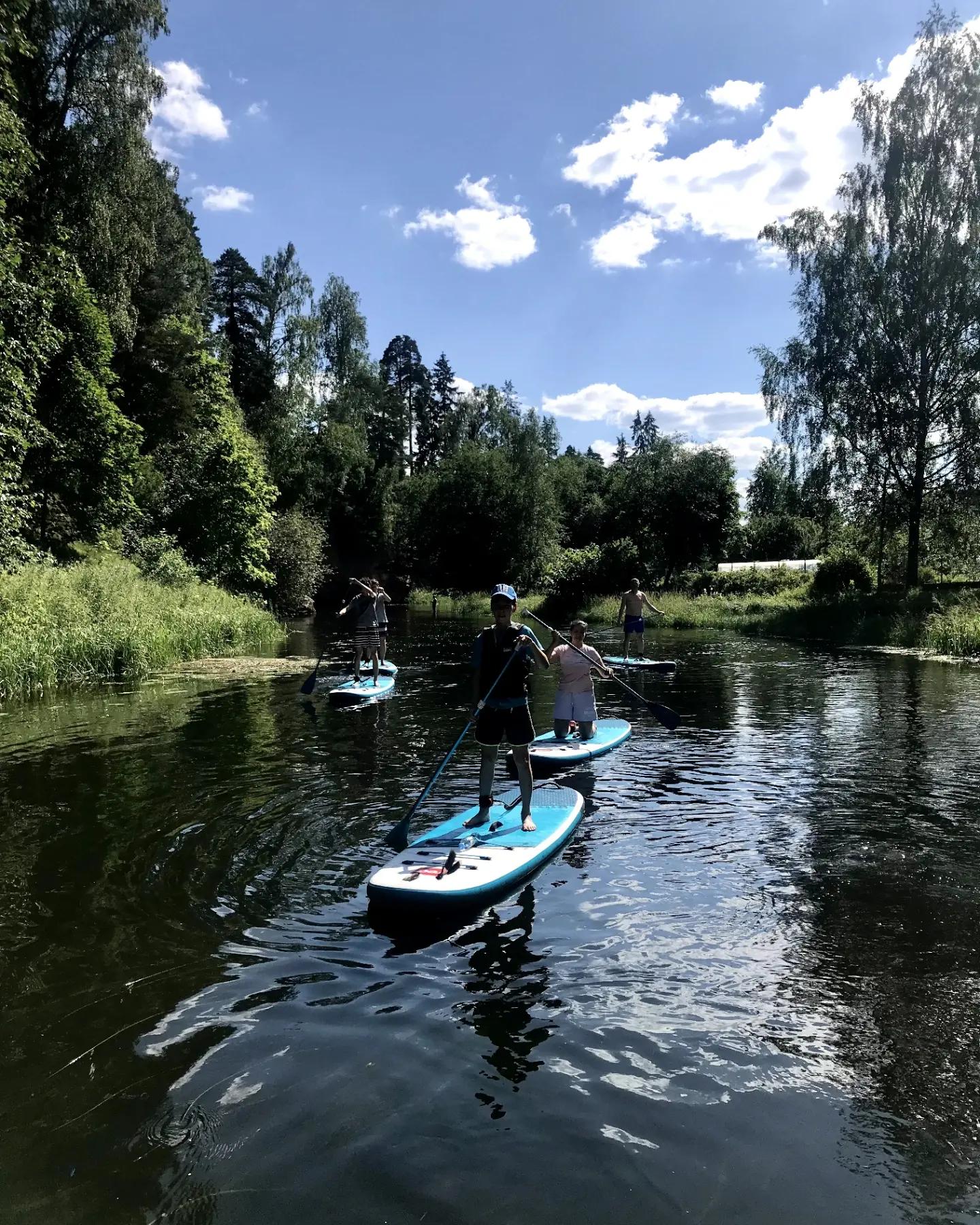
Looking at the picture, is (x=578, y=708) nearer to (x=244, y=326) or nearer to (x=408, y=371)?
(x=244, y=326)

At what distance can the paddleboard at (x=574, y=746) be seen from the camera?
32.6ft

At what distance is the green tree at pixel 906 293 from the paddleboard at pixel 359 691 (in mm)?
20194

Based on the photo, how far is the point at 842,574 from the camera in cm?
3262

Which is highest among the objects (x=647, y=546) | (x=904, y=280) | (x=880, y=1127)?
(x=904, y=280)

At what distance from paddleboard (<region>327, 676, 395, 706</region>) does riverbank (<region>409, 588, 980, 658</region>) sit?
14865mm

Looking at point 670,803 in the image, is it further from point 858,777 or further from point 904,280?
point 904,280

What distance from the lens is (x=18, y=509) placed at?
19.1m

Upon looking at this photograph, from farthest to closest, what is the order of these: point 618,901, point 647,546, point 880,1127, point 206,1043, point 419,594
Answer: point 419,594
point 647,546
point 618,901
point 206,1043
point 880,1127

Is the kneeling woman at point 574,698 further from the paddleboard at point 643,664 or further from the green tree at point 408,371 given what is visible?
the green tree at point 408,371

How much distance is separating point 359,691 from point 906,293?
913 inches

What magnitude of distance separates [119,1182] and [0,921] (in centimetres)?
300

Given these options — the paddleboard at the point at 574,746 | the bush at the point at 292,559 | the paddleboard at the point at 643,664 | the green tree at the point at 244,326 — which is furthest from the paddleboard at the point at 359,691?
the green tree at the point at 244,326

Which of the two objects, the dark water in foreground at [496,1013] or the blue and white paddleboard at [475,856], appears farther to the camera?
the blue and white paddleboard at [475,856]

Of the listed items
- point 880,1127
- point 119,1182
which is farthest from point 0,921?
→ point 880,1127
